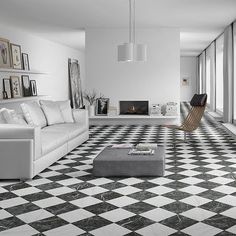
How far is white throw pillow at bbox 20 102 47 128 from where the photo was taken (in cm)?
669

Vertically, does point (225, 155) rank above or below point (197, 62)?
below

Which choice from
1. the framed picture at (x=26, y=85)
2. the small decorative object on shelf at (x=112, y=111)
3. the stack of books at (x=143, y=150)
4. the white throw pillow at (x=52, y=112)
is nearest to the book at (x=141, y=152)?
the stack of books at (x=143, y=150)

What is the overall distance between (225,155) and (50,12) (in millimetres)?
4748

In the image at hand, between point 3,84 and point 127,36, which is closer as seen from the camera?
point 3,84

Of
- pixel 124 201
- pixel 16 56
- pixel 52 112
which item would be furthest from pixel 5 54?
pixel 124 201

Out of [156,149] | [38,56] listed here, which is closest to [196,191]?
[156,149]

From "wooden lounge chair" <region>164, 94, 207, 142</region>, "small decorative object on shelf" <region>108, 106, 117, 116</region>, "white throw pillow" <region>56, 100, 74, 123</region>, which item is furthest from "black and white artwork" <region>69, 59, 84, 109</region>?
"wooden lounge chair" <region>164, 94, 207, 142</region>

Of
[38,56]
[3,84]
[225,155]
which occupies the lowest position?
[225,155]

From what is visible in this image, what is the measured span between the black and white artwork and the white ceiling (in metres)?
4.47

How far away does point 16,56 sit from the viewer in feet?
34.9

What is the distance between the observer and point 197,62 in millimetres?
23062

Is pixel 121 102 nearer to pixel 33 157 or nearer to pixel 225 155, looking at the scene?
pixel 225 155

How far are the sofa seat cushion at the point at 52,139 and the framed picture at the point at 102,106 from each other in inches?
180

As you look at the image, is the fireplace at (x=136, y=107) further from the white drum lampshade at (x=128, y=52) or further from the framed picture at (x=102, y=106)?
Answer: the white drum lampshade at (x=128, y=52)
